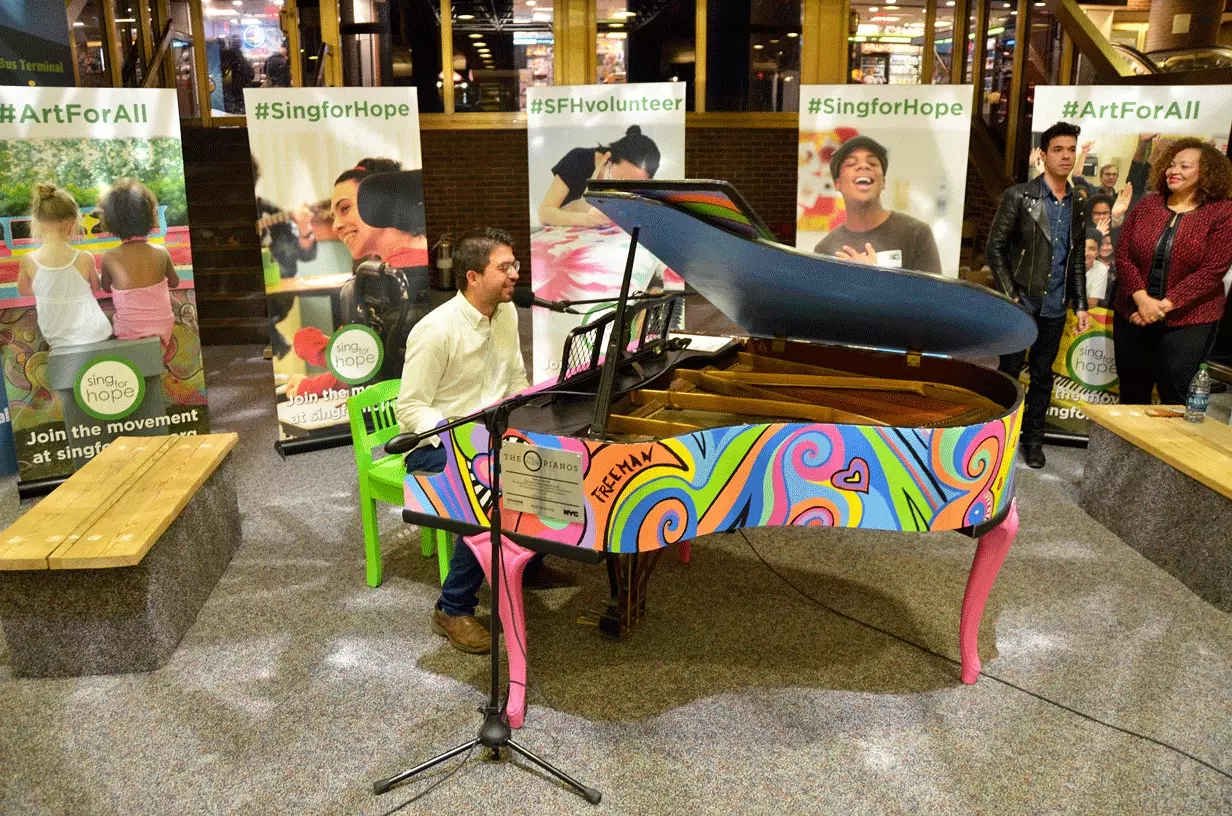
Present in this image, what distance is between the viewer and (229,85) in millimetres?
9508

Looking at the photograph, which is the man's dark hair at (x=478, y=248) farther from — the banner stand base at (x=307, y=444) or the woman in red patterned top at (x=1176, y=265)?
the woman in red patterned top at (x=1176, y=265)

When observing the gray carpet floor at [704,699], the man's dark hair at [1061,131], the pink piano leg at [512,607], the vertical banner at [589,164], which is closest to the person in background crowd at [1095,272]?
the man's dark hair at [1061,131]

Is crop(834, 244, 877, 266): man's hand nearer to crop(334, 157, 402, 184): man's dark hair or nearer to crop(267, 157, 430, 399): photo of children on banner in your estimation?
crop(267, 157, 430, 399): photo of children on banner

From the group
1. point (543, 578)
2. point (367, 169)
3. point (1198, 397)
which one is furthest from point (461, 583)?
point (1198, 397)

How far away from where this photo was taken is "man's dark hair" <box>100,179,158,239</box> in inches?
177

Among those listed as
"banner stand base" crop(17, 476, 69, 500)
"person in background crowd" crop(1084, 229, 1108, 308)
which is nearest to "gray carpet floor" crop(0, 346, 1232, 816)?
"banner stand base" crop(17, 476, 69, 500)

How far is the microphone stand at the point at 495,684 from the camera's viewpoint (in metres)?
2.31

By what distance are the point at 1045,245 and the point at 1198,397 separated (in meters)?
1.00

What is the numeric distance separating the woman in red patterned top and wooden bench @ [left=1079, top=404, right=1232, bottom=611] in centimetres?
47

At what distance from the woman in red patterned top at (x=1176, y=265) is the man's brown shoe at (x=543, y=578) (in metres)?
2.94

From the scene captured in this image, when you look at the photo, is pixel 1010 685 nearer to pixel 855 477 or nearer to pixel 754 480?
pixel 855 477

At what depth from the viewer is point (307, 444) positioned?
5191 mm

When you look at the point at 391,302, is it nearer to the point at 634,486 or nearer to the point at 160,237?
the point at 160,237

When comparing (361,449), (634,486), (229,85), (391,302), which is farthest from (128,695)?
(229,85)
